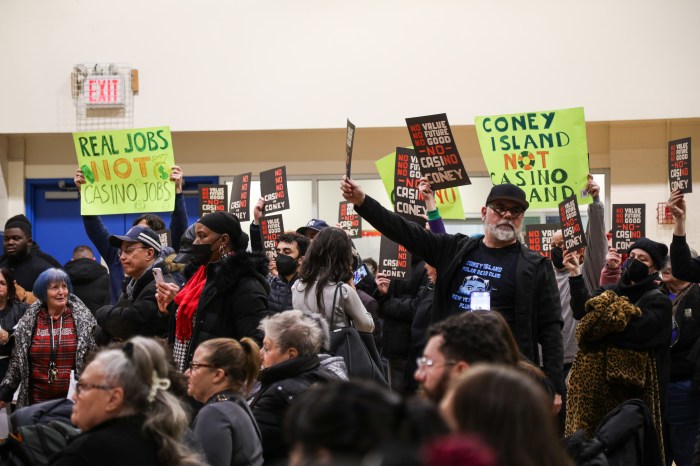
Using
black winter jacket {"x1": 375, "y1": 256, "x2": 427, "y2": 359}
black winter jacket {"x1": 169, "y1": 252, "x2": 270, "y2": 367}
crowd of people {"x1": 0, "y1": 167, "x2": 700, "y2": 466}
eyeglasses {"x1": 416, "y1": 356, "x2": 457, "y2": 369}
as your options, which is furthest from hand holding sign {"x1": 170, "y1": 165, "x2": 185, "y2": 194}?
eyeglasses {"x1": 416, "y1": 356, "x2": 457, "y2": 369}

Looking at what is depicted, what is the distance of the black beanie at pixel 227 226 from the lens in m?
5.29

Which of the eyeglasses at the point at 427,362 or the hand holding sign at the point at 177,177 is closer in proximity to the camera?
the eyeglasses at the point at 427,362

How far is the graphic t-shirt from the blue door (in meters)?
8.33

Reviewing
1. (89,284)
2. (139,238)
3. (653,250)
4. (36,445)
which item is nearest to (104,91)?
(89,284)

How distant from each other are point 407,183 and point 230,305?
2459mm

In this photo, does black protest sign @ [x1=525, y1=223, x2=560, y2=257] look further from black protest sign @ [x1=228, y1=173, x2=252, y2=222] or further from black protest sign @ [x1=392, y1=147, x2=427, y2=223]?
black protest sign @ [x1=228, y1=173, x2=252, y2=222]

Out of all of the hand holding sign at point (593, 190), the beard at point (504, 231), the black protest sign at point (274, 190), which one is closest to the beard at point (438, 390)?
the beard at point (504, 231)

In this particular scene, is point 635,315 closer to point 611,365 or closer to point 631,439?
point 611,365

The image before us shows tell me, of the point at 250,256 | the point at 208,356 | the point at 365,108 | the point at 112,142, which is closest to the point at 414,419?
the point at 208,356

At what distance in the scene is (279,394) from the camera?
4.21 metres

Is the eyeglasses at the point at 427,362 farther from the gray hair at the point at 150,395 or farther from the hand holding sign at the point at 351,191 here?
the hand holding sign at the point at 351,191

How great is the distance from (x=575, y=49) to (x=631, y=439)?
26.0ft

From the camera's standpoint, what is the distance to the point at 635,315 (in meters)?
5.60

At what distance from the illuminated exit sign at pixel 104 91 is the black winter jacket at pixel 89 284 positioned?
11.4ft
